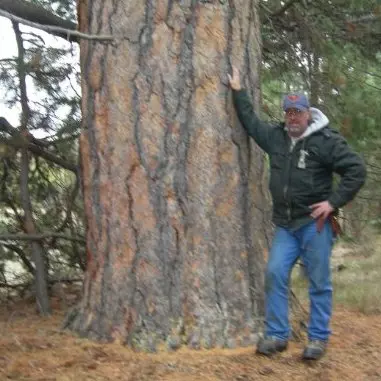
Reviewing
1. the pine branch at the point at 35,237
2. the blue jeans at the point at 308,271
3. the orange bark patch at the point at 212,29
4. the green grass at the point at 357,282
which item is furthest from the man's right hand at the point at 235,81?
the green grass at the point at 357,282

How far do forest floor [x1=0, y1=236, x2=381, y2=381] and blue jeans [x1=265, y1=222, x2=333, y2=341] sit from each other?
0.22 m

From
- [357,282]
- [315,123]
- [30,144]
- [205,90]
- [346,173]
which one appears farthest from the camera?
[357,282]

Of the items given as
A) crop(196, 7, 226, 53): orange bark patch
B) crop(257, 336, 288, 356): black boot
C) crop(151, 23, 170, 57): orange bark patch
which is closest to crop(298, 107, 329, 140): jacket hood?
crop(196, 7, 226, 53): orange bark patch

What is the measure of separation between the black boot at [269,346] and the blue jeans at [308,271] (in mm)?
37

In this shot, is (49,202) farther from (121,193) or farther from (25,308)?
(121,193)

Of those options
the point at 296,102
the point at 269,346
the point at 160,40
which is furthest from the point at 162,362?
the point at 160,40

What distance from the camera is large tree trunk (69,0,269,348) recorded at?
5586 millimetres

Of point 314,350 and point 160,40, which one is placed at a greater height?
point 160,40

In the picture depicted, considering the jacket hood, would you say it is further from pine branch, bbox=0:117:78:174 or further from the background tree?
pine branch, bbox=0:117:78:174

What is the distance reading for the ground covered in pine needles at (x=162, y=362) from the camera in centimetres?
514

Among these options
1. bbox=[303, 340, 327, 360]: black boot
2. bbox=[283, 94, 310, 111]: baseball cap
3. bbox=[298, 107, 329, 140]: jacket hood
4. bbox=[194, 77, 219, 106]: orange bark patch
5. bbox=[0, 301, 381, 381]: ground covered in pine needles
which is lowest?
bbox=[0, 301, 381, 381]: ground covered in pine needles

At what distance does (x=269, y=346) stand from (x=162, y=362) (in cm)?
74

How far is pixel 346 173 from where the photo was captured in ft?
17.5

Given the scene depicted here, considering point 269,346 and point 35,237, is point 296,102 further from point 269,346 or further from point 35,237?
point 35,237
